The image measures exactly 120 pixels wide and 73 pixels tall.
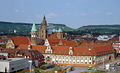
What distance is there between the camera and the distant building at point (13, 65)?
63.8 meters

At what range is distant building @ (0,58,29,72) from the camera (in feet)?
209

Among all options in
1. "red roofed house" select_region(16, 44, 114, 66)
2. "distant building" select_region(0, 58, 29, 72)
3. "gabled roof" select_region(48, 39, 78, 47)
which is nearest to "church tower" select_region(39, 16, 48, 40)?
"gabled roof" select_region(48, 39, 78, 47)

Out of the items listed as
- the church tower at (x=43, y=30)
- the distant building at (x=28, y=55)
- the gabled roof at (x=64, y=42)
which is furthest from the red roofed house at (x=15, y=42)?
the church tower at (x=43, y=30)

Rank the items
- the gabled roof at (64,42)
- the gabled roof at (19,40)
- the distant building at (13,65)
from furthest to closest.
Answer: the gabled roof at (64,42) < the gabled roof at (19,40) < the distant building at (13,65)

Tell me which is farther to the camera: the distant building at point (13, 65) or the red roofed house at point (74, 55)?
the red roofed house at point (74, 55)

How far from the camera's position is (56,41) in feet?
371

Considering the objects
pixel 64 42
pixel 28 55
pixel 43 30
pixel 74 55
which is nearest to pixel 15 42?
pixel 64 42

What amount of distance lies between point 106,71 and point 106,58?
76.3ft

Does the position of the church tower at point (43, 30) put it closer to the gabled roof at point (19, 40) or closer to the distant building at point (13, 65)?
the gabled roof at point (19, 40)

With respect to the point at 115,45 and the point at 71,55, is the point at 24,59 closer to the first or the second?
the point at 71,55

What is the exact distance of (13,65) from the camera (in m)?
65.5

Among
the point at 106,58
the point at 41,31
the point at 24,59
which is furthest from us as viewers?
the point at 41,31

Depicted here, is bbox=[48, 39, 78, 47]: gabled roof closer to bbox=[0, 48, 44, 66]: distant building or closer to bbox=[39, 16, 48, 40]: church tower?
bbox=[39, 16, 48, 40]: church tower

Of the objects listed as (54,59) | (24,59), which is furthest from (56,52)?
(24,59)
